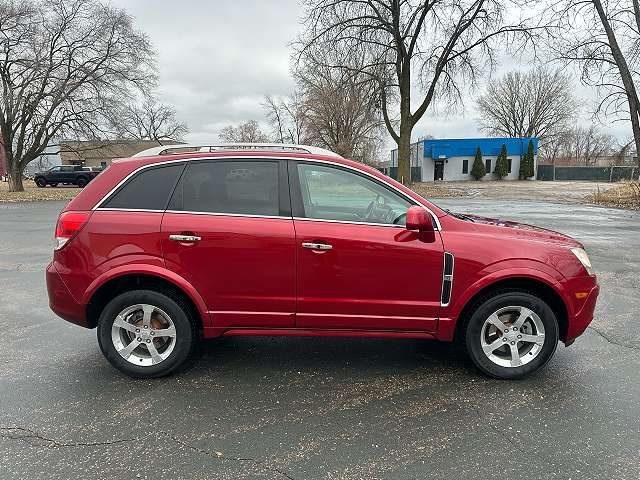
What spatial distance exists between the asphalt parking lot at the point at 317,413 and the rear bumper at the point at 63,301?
1.66ft

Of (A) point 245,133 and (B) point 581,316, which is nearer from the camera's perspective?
(B) point 581,316

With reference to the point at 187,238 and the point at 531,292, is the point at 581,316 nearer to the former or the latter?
the point at 531,292

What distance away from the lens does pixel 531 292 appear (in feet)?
11.6

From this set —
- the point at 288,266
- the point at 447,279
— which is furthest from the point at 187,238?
the point at 447,279

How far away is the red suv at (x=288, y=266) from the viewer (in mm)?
3387

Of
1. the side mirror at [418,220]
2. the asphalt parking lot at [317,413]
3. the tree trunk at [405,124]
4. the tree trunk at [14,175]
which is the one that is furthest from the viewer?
the tree trunk at [14,175]

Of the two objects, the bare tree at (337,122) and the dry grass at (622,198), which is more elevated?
the bare tree at (337,122)

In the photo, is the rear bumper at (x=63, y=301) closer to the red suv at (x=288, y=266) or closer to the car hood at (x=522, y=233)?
the red suv at (x=288, y=266)

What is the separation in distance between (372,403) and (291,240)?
1.35 metres

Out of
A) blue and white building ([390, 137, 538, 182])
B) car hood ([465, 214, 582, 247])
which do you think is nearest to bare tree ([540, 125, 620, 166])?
blue and white building ([390, 137, 538, 182])

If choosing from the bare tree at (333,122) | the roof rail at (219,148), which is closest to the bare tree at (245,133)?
the bare tree at (333,122)

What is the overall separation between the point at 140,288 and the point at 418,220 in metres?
2.28

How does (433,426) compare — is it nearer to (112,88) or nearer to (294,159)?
(294,159)

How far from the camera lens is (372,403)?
10.5 ft
